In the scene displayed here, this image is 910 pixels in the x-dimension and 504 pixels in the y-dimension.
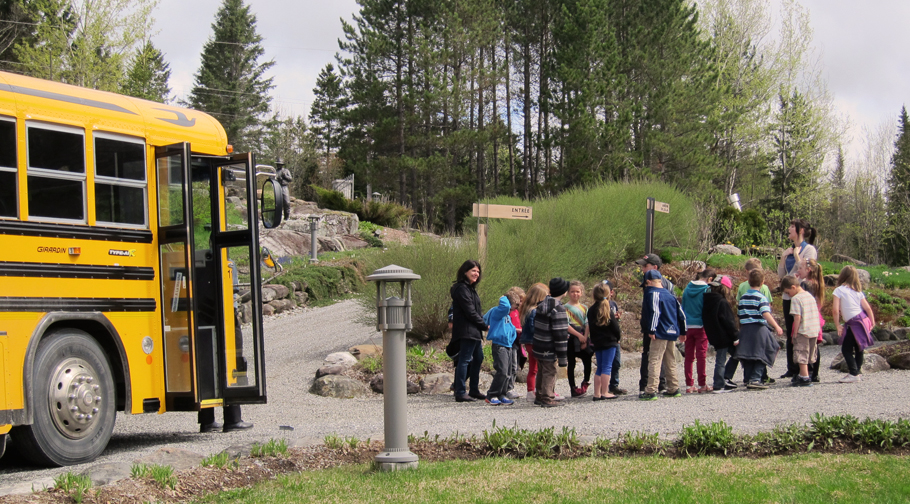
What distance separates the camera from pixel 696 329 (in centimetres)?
1032

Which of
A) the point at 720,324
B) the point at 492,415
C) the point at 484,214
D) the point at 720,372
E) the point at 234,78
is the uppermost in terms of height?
the point at 234,78

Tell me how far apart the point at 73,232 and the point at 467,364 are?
507 centimetres

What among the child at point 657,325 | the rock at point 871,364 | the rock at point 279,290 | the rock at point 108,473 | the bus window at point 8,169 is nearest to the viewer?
the rock at point 108,473

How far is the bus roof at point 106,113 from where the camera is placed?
6.22 m

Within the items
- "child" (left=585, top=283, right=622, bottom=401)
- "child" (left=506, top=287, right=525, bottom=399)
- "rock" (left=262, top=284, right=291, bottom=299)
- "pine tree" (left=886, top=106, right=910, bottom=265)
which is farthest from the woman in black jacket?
"pine tree" (left=886, top=106, right=910, bottom=265)

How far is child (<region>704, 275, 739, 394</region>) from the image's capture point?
10047 millimetres

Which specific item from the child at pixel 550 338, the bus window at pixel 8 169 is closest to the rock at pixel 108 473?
the bus window at pixel 8 169

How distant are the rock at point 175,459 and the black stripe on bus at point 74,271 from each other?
1.62m

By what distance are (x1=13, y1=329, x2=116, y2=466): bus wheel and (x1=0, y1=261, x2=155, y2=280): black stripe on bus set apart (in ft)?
1.53

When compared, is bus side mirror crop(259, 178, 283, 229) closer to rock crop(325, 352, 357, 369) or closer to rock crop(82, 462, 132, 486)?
rock crop(82, 462, 132, 486)

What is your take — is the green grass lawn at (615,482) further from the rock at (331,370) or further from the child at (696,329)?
the rock at (331,370)

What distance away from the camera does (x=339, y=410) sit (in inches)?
380

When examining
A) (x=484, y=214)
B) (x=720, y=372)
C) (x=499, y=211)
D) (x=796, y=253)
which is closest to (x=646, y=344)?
(x=720, y=372)

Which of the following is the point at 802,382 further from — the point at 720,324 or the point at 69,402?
the point at 69,402
